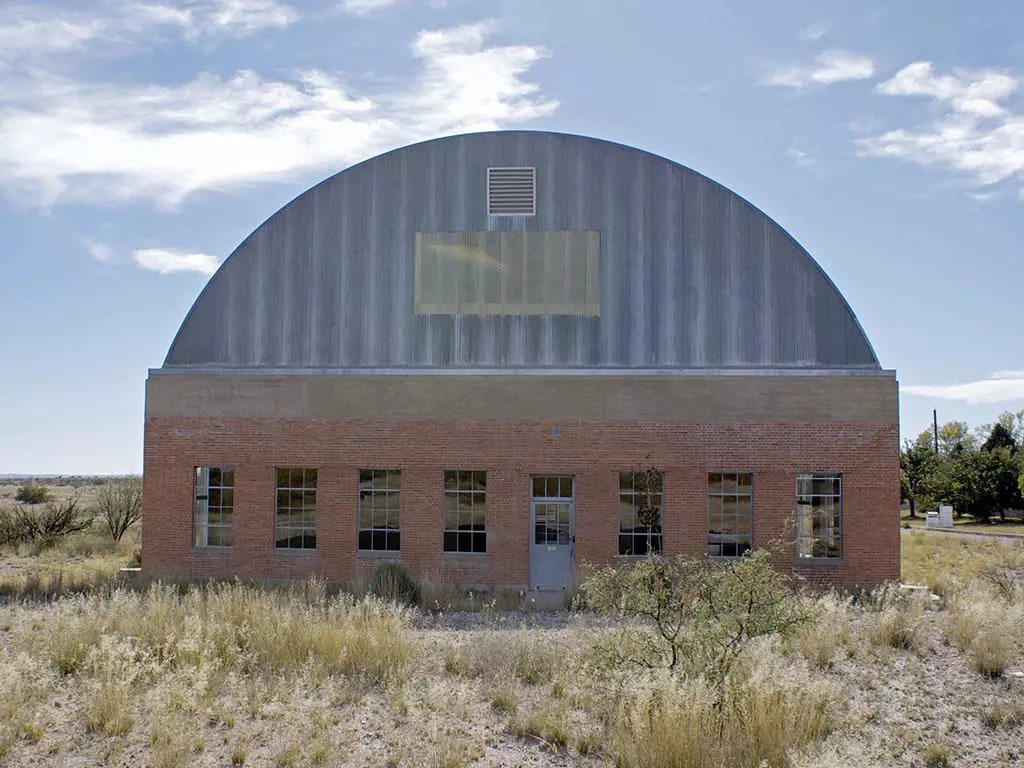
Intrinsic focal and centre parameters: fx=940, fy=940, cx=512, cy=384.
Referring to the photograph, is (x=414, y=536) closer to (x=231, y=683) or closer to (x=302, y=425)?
(x=302, y=425)

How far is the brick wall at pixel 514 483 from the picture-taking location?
19.5 m

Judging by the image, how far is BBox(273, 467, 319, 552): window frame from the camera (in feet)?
66.6

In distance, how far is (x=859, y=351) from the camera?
2009 centimetres

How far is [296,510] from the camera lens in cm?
2041

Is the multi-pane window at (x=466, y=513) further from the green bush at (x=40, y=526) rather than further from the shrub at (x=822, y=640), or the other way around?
the green bush at (x=40, y=526)

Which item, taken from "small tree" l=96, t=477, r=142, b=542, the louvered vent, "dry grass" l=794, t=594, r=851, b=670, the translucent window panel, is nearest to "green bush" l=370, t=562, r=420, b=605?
the translucent window panel

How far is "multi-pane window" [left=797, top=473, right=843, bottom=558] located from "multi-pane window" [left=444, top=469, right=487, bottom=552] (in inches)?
260

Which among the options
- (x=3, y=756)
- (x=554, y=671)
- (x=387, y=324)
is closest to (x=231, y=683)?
(x=3, y=756)

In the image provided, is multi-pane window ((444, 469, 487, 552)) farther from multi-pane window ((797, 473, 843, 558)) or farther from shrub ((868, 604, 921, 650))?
shrub ((868, 604, 921, 650))

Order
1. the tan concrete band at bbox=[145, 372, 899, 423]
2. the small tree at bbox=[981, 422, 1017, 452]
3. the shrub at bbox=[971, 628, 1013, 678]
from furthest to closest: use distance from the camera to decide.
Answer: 1. the small tree at bbox=[981, 422, 1017, 452]
2. the tan concrete band at bbox=[145, 372, 899, 423]
3. the shrub at bbox=[971, 628, 1013, 678]

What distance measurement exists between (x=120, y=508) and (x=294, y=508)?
12153mm

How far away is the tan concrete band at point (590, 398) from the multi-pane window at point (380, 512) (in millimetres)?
1396

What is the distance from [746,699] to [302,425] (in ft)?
45.0

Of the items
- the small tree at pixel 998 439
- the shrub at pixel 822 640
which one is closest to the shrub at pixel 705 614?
the shrub at pixel 822 640
